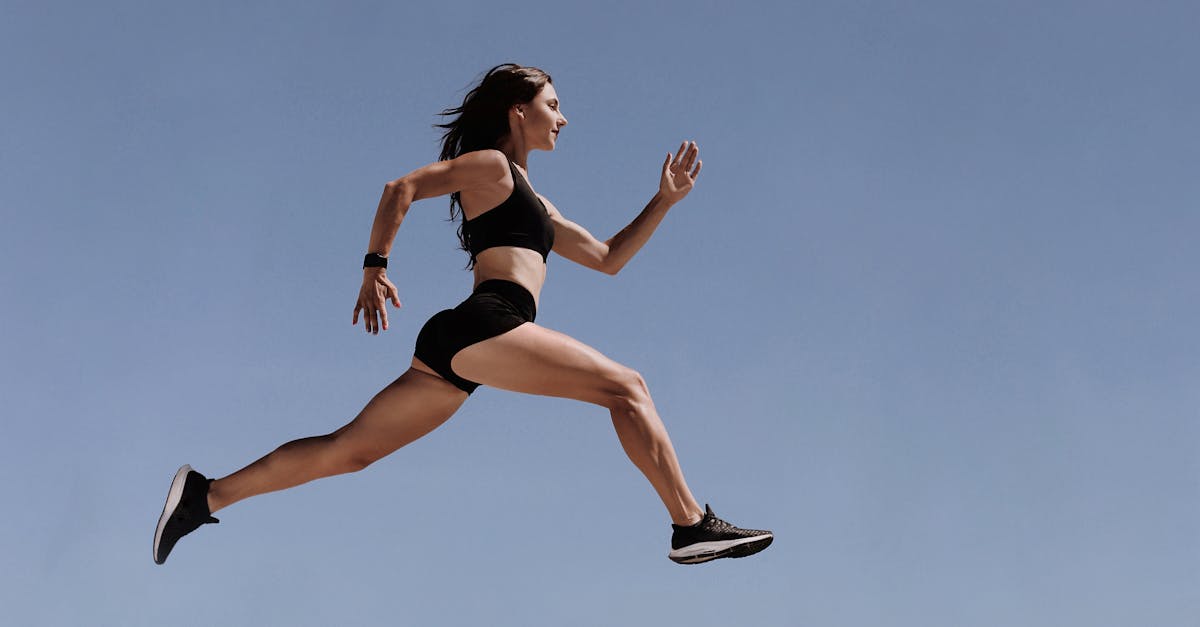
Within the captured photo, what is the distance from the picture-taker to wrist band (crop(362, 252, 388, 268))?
642 centimetres

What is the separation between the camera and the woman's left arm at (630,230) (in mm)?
7789

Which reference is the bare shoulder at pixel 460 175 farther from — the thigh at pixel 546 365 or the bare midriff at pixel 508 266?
the thigh at pixel 546 365

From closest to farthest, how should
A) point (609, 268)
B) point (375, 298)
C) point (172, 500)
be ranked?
point (375, 298)
point (172, 500)
point (609, 268)

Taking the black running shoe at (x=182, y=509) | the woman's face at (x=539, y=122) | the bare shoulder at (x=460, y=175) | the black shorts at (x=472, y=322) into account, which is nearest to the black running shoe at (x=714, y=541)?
the black shorts at (x=472, y=322)

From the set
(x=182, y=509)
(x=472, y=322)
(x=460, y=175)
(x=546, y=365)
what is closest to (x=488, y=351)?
(x=472, y=322)

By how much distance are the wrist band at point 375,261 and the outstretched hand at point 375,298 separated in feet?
0.07

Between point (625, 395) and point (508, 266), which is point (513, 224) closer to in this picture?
point (508, 266)

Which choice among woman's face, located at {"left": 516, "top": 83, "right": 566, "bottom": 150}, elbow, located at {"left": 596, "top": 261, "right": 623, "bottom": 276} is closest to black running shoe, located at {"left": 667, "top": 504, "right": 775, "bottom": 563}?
elbow, located at {"left": 596, "top": 261, "right": 623, "bottom": 276}

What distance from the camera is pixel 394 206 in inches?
254

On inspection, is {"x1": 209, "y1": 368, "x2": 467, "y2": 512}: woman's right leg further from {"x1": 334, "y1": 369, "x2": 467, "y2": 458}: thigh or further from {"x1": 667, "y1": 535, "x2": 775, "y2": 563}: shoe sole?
{"x1": 667, "y1": 535, "x2": 775, "y2": 563}: shoe sole

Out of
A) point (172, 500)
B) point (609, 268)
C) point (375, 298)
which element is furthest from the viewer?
point (609, 268)

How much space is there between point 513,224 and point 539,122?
73cm

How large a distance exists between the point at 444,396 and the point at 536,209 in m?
1.06

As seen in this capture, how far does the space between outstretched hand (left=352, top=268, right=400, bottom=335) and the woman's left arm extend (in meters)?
1.57
